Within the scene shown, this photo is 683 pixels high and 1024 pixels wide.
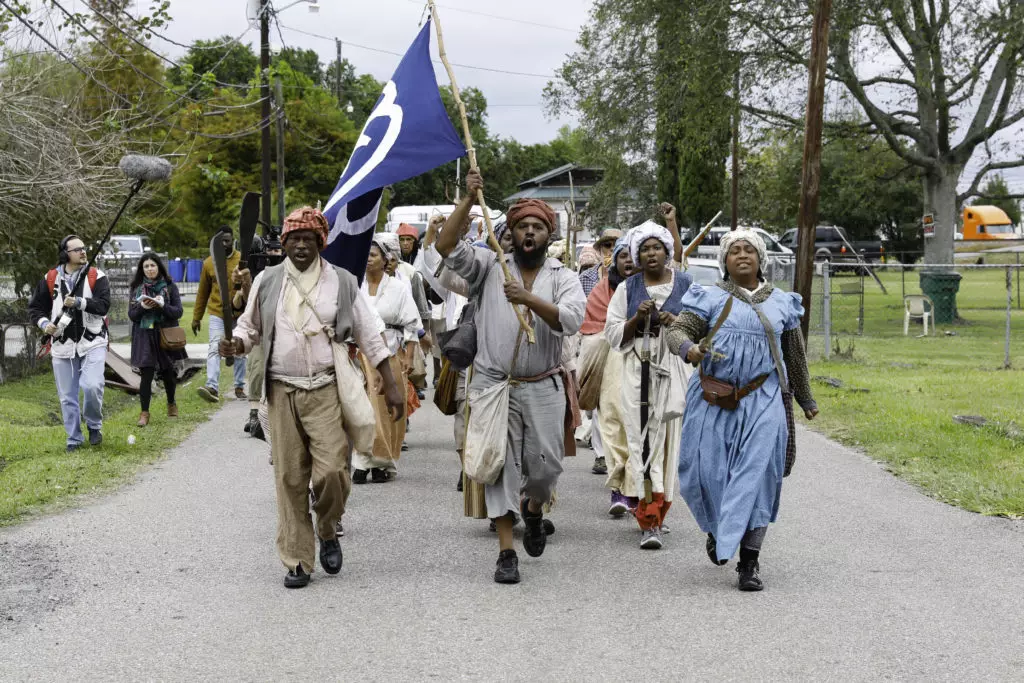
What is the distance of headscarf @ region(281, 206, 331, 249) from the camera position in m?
6.84

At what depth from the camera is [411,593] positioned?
260 inches

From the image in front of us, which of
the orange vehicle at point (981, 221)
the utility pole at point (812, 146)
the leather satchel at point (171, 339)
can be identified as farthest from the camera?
the orange vehicle at point (981, 221)

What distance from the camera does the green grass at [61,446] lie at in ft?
31.1

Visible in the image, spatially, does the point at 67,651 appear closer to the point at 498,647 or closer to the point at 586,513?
the point at 498,647

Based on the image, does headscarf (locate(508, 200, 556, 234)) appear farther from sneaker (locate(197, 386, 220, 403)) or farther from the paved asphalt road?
sneaker (locate(197, 386, 220, 403))

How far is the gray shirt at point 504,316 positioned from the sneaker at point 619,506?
192cm

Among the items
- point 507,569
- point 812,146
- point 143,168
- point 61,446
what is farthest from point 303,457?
point 812,146

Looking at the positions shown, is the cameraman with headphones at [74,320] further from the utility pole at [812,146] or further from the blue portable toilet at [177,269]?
the blue portable toilet at [177,269]

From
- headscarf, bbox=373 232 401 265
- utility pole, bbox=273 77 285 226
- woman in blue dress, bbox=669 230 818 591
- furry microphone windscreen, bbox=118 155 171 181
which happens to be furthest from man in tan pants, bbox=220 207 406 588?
Result: utility pole, bbox=273 77 285 226

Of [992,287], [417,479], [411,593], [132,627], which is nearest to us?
[132,627]

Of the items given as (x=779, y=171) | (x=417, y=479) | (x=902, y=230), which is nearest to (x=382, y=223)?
(x=779, y=171)

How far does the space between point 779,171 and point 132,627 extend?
199 ft

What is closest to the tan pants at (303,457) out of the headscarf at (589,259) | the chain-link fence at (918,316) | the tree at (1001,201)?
the headscarf at (589,259)

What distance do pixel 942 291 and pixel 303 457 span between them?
74.7 feet
